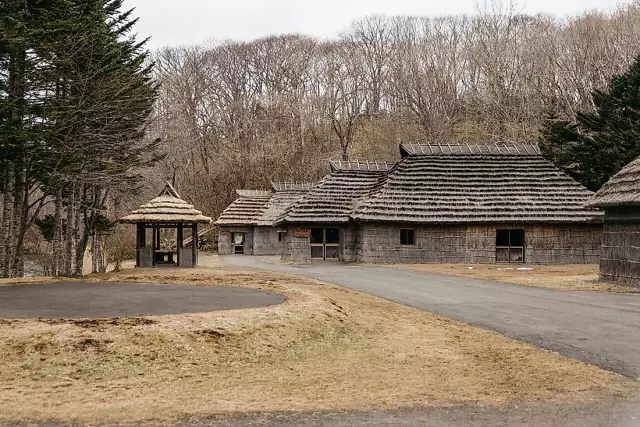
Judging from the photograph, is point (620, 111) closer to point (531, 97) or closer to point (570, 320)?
point (531, 97)

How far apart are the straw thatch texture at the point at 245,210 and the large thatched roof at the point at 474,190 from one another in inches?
501

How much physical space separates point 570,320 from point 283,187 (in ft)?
112

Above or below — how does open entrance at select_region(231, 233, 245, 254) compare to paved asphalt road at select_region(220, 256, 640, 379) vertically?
above

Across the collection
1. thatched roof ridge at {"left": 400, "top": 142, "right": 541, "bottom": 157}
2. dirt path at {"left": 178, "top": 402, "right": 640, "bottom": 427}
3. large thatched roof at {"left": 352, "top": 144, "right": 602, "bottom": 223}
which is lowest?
dirt path at {"left": 178, "top": 402, "right": 640, "bottom": 427}

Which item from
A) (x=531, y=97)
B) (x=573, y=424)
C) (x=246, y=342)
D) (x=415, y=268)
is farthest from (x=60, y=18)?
(x=531, y=97)

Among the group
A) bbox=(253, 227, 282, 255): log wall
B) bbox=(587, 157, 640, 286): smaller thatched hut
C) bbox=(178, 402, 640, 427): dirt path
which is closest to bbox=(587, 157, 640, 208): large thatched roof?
bbox=(587, 157, 640, 286): smaller thatched hut

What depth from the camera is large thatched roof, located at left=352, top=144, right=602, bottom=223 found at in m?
29.0

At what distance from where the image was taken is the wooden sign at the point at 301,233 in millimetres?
31391

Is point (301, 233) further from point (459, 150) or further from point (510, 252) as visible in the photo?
point (510, 252)

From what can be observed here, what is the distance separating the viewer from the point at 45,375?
750cm

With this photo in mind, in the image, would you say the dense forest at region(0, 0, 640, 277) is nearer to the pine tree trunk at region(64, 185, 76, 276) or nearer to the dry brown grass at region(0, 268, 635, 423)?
the pine tree trunk at region(64, 185, 76, 276)

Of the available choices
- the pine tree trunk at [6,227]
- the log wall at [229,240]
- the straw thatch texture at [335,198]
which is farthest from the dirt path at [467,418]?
the log wall at [229,240]

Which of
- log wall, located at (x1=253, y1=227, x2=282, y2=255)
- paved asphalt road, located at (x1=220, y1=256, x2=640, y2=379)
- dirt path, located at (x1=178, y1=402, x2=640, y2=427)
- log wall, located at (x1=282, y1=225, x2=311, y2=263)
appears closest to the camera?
dirt path, located at (x1=178, y1=402, x2=640, y2=427)

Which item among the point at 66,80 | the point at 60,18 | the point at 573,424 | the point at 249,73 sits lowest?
the point at 573,424
